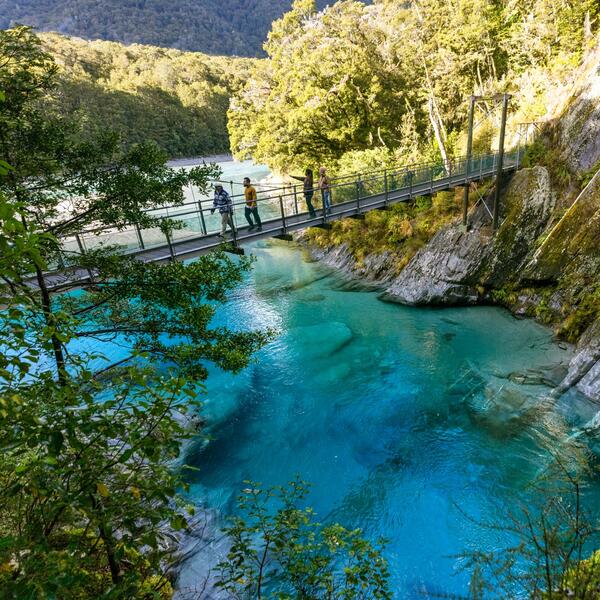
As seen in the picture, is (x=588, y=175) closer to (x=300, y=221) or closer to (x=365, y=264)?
(x=365, y=264)

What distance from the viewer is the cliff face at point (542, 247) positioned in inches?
426

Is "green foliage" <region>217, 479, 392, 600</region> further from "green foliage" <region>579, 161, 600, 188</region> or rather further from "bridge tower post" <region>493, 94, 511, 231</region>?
"green foliage" <region>579, 161, 600, 188</region>

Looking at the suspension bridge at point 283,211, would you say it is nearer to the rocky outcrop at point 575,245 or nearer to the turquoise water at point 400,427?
the rocky outcrop at point 575,245

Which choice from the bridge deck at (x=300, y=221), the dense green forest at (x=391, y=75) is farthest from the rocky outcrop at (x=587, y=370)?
the dense green forest at (x=391, y=75)

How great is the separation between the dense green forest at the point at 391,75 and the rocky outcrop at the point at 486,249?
543 centimetres

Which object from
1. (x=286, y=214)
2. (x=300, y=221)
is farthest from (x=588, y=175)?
(x=286, y=214)

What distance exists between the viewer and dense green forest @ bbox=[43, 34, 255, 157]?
59781 mm

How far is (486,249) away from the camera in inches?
517

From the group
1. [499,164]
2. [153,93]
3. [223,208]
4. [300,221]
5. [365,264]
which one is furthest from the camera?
[153,93]

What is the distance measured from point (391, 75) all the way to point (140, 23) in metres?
194

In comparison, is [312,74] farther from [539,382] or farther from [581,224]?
[539,382]

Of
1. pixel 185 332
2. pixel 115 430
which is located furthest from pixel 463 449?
pixel 115 430

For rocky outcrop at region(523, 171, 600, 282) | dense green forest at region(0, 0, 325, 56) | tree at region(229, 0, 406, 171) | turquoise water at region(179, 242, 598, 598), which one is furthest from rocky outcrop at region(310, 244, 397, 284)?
dense green forest at region(0, 0, 325, 56)

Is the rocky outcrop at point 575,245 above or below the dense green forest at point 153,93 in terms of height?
below
